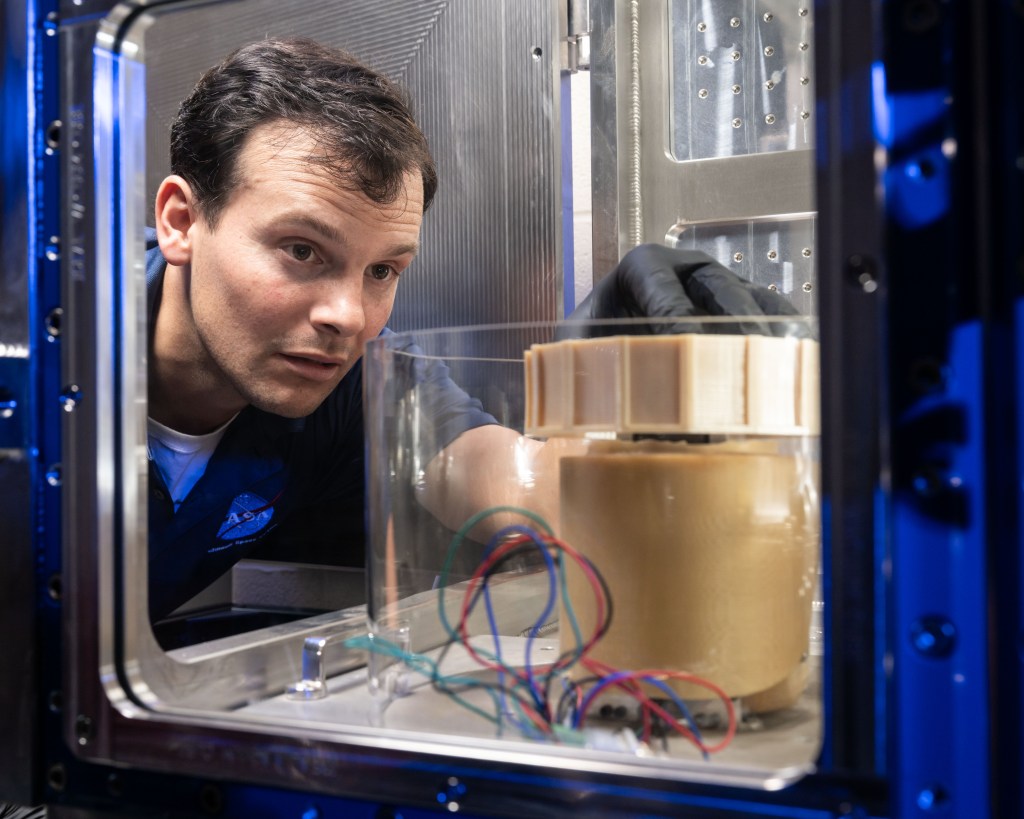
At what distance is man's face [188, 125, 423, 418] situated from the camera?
133cm

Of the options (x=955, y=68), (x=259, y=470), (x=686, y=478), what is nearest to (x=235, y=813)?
(x=686, y=478)

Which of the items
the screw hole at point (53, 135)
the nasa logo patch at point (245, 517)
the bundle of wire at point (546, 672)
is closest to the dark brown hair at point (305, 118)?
the nasa logo patch at point (245, 517)

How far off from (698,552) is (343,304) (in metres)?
0.89

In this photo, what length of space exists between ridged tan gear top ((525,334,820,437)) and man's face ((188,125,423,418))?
2.59ft

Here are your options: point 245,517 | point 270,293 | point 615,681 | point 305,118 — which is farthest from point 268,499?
point 615,681

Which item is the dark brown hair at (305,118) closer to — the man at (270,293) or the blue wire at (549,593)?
the man at (270,293)

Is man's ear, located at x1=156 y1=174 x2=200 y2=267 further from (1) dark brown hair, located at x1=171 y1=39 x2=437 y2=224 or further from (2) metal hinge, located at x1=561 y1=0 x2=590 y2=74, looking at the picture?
(2) metal hinge, located at x1=561 y1=0 x2=590 y2=74

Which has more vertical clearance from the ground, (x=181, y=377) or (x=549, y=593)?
(x=181, y=377)

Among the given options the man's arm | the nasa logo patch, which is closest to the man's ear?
the nasa logo patch

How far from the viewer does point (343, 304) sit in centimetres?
134

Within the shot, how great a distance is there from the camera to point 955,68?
1.47 feet

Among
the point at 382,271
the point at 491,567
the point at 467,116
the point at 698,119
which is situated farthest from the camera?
the point at 382,271

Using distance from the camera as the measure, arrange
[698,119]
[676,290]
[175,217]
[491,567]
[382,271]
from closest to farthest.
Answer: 1. [491,567]
2. [676,290]
3. [698,119]
4. [382,271]
5. [175,217]

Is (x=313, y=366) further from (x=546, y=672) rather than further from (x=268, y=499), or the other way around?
(x=546, y=672)
